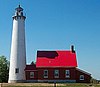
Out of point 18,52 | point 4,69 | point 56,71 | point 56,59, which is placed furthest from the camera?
point 4,69

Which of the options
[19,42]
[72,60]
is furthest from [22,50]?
[72,60]

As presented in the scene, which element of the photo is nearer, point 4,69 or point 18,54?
point 18,54

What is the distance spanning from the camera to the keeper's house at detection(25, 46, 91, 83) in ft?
144

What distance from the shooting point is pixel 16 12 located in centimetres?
4616

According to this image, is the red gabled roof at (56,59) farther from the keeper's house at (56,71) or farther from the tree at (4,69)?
the tree at (4,69)

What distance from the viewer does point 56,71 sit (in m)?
43.9

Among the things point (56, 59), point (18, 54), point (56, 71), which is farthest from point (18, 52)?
point (56, 71)

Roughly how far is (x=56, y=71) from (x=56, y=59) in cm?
208

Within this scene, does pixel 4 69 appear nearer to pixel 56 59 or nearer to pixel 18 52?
pixel 18 52

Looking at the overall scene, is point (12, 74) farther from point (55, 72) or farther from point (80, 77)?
point (80, 77)

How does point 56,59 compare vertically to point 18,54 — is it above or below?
below

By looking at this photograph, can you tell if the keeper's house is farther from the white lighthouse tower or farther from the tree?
the tree

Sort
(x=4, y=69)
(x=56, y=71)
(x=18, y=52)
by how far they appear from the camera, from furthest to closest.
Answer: (x=4, y=69)
(x=18, y=52)
(x=56, y=71)

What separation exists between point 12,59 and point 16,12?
798 centimetres
